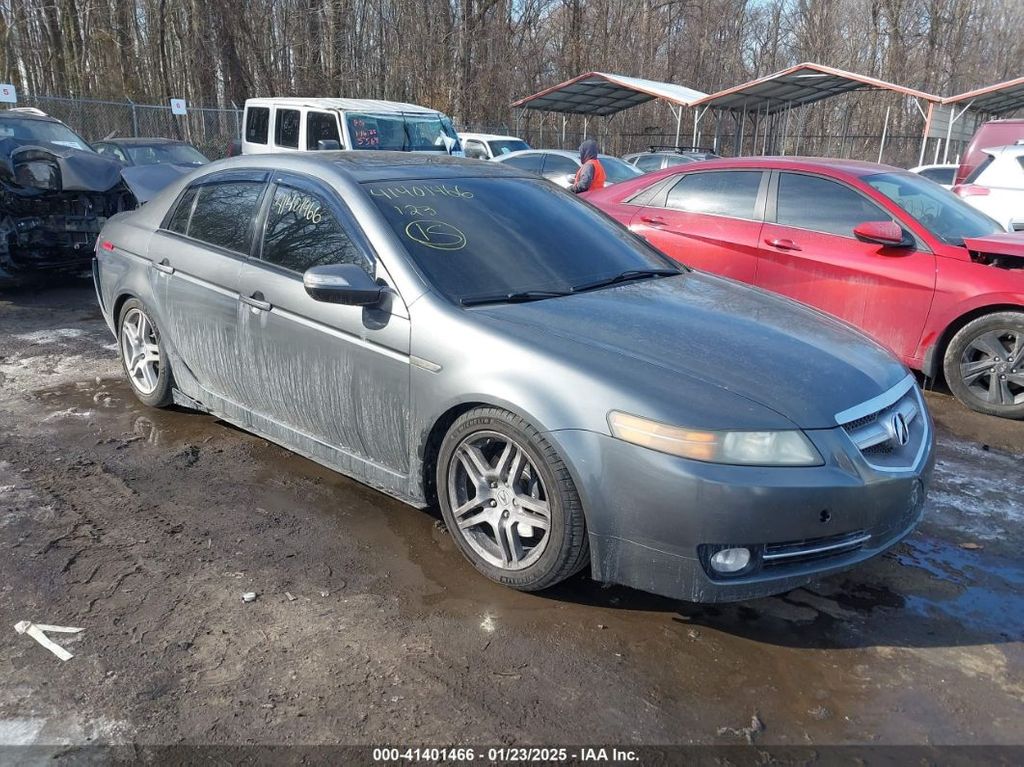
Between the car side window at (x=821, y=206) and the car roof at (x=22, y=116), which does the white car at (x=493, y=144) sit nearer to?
the car roof at (x=22, y=116)

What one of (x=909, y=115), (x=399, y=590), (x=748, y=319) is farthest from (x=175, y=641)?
(x=909, y=115)

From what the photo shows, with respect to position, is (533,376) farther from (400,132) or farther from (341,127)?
(400,132)

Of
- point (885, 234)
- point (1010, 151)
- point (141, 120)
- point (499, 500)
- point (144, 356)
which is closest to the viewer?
point (499, 500)

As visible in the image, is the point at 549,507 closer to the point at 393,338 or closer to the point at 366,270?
the point at 393,338

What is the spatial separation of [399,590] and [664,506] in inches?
45.6

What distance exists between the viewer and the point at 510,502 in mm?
3076

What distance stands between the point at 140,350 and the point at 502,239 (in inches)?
104

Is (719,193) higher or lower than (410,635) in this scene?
higher

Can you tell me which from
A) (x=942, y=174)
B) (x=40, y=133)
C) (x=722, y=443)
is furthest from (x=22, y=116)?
(x=942, y=174)

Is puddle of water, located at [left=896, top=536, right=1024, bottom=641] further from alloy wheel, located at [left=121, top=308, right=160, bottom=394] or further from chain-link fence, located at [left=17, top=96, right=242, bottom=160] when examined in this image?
chain-link fence, located at [left=17, top=96, right=242, bottom=160]

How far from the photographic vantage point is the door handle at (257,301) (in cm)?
387

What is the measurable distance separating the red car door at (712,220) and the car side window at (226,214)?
10.1 feet

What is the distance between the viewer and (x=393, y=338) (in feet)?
10.9

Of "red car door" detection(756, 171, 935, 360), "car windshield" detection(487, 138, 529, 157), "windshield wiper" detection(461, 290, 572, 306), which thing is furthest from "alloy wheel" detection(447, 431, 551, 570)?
"car windshield" detection(487, 138, 529, 157)
